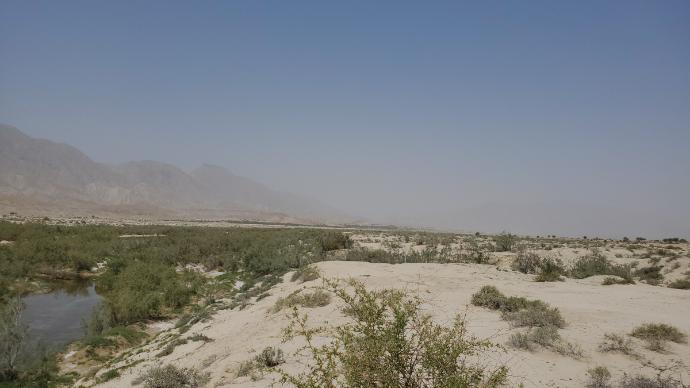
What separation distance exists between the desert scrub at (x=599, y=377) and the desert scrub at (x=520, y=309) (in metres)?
2.17

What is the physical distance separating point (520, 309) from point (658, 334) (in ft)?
9.93

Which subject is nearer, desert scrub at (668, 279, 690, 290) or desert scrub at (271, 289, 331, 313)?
desert scrub at (271, 289, 331, 313)

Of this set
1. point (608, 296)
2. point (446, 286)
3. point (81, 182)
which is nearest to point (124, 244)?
point (446, 286)

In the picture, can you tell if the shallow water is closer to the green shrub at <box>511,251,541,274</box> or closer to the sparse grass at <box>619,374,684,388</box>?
the sparse grass at <box>619,374,684,388</box>

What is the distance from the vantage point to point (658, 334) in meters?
8.11

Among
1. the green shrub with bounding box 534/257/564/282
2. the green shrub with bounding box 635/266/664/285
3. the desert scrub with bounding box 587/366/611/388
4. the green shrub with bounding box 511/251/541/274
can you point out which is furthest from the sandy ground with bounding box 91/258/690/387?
the green shrub with bounding box 635/266/664/285

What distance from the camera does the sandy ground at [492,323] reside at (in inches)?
287

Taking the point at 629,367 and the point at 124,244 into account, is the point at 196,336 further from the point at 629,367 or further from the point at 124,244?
the point at 124,244

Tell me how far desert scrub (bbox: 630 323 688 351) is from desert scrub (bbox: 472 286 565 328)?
1.53 metres

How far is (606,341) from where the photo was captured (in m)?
8.19

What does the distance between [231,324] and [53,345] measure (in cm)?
620

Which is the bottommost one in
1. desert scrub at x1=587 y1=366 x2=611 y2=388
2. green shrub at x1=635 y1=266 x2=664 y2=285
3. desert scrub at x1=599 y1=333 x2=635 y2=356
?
desert scrub at x1=587 y1=366 x2=611 y2=388

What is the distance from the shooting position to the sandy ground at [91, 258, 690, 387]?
7.28 m

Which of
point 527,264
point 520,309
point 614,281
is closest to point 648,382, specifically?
point 520,309
